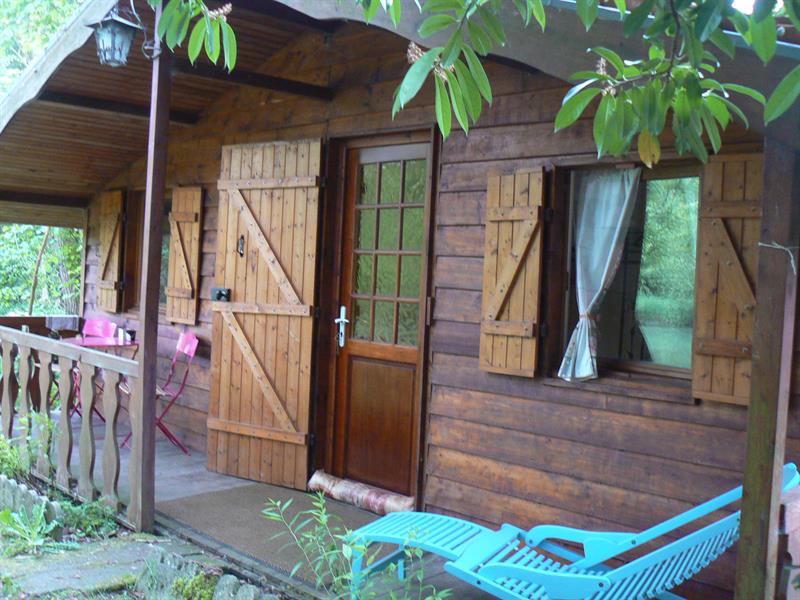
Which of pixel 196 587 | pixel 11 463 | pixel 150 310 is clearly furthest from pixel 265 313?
pixel 196 587

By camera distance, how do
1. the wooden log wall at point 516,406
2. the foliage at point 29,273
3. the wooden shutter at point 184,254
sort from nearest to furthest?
the wooden log wall at point 516,406
the wooden shutter at point 184,254
the foliage at point 29,273

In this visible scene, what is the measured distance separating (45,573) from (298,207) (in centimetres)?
257

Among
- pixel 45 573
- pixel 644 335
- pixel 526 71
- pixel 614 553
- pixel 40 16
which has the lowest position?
pixel 45 573

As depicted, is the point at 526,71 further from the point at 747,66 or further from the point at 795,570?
the point at 795,570

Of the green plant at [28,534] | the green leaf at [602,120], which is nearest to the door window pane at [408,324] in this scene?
the green plant at [28,534]

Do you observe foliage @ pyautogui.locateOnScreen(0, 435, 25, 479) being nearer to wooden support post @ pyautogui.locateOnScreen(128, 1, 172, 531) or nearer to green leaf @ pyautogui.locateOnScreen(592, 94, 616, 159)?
wooden support post @ pyautogui.locateOnScreen(128, 1, 172, 531)

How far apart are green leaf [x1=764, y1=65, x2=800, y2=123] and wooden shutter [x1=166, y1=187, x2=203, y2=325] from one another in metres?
5.43

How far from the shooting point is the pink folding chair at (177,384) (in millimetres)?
6402

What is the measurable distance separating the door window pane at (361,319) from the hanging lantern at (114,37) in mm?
1986

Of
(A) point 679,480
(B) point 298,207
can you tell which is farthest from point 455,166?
(A) point 679,480

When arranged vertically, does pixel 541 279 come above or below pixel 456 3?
below

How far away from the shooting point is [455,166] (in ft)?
15.5

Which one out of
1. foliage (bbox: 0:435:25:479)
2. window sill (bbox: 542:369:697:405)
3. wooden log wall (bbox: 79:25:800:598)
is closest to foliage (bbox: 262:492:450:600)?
wooden log wall (bbox: 79:25:800:598)

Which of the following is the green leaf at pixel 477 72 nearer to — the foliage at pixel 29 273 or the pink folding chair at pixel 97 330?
the pink folding chair at pixel 97 330
